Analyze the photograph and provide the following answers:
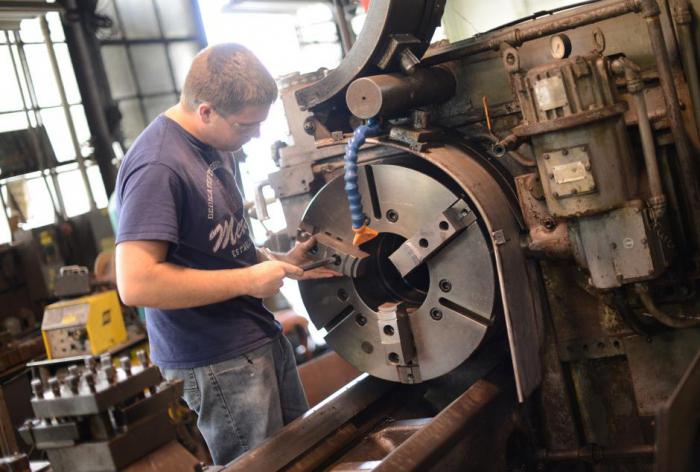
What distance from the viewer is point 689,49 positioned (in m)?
1.72

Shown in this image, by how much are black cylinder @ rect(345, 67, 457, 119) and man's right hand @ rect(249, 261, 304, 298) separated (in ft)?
1.32

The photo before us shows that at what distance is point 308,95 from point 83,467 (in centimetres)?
107

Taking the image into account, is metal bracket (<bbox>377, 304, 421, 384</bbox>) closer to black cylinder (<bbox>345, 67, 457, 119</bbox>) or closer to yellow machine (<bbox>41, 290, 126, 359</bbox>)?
black cylinder (<bbox>345, 67, 457, 119</bbox>)

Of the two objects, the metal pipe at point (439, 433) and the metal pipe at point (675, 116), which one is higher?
the metal pipe at point (675, 116)

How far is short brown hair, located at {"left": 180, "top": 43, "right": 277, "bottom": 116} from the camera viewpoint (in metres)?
1.77

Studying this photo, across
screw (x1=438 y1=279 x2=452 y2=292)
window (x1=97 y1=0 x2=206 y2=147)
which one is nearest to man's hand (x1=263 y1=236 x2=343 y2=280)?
screw (x1=438 y1=279 x2=452 y2=292)

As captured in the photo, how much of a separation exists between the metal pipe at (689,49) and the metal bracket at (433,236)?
541 mm

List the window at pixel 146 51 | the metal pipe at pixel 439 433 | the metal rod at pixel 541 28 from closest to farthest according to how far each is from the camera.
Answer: the metal pipe at pixel 439 433, the metal rod at pixel 541 28, the window at pixel 146 51

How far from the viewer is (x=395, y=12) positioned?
183 centimetres

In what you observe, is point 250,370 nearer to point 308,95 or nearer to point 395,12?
point 308,95

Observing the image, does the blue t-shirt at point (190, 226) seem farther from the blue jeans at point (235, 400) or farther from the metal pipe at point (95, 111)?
the metal pipe at point (95, 111)

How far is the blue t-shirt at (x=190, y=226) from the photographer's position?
1658mm

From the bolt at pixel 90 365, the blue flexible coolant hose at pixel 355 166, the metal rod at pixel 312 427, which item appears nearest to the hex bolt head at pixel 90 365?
the bolt at pixel 90 365

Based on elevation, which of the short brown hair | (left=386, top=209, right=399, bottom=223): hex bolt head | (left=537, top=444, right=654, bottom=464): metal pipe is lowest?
(left=537, top=444, right=654, bottom=464): metal pipe
